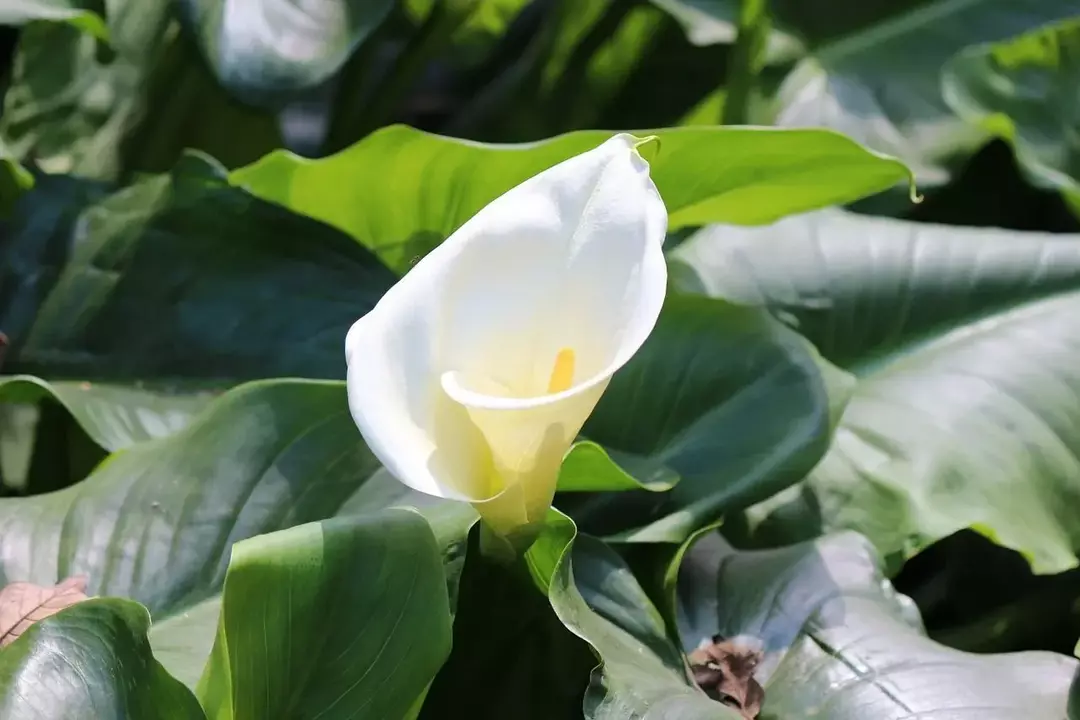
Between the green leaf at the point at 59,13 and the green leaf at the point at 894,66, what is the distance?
47 centimetres

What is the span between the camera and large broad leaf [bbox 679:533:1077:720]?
369 mm

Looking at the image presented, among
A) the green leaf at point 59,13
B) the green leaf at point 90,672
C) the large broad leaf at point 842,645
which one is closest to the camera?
the green leaf at point 90,672

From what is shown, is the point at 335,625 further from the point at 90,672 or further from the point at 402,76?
the point at 402,76

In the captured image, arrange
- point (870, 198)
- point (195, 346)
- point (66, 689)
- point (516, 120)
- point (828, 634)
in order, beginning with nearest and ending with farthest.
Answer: point (66, 689), point (828, 634), point (195, 346), point (870, 198), point (516, 120)

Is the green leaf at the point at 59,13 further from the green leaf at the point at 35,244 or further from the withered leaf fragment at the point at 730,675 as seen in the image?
the withered leaf fragment at the point at 730,675

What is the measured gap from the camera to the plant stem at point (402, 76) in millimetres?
809

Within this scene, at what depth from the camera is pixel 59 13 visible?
52cm

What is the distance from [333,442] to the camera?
1.37 ft

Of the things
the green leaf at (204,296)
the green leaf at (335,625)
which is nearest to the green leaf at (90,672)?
the green leaf at (335,625)

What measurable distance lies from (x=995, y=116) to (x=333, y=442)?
54cm

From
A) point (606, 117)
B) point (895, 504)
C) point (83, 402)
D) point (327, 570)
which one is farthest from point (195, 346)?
point (606, 117)

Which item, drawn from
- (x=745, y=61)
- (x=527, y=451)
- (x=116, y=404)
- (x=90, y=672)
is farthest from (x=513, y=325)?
(x=745, y=61)

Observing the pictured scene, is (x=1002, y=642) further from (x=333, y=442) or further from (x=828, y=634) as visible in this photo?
(x=333, y=442)

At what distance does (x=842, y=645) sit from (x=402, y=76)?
0.61 m
